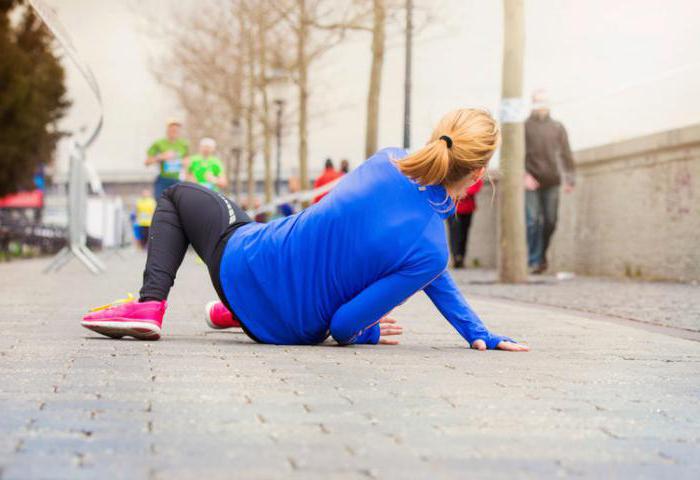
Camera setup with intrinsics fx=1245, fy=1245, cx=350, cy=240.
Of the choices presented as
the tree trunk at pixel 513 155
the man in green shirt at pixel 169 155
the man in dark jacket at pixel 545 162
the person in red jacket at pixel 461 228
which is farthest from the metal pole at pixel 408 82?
the tree trunk at pixel 513 155

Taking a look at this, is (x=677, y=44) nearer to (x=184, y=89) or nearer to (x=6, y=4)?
(x=6, y=4)

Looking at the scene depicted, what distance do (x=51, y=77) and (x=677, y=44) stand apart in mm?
28570

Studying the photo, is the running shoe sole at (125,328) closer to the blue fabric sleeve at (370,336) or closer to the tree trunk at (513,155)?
the blue fabric sleeve at (370,336)

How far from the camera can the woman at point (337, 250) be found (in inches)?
193

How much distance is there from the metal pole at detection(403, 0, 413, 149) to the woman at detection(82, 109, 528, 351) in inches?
556

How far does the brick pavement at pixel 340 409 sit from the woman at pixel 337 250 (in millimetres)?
142

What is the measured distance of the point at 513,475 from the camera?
271cm

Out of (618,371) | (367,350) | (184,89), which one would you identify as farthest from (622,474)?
(184,89)

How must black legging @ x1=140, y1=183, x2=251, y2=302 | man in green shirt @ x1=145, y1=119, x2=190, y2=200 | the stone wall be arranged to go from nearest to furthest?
black legging @ x1=140, y1=183, x2=251, y2=302 < the stone wall < man in green shirt @ x1=145, y1=119, x2=190, y2=200

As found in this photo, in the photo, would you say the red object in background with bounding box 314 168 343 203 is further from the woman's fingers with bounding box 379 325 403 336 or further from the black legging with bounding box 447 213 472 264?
the woman's fingers with bounding box 379 325 403 336

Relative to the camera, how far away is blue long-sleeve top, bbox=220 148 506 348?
495cm

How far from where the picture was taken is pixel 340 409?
361 cm

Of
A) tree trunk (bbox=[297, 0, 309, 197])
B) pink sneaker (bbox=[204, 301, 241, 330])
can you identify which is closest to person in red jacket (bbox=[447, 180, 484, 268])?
pink sneaker (bbox=[204, 301, 241, 330])

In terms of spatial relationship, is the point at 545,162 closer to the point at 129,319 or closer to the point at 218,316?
the point at 218,316
